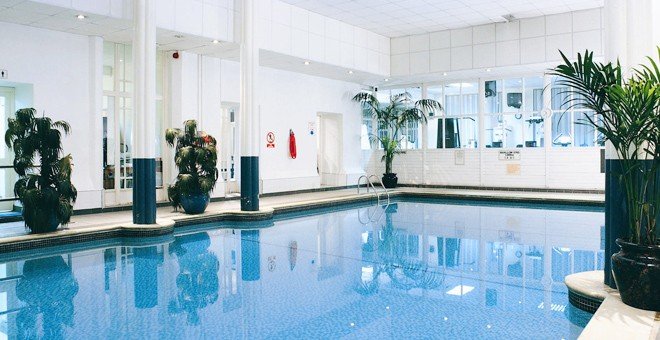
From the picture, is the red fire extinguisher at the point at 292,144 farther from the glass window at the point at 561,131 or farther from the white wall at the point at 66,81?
the glass window at the point at 561,131

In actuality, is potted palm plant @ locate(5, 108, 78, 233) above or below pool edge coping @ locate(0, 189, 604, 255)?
above

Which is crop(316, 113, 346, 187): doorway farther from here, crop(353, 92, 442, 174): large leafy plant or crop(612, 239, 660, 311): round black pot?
crop(612, 239, 660, 311): round black pot

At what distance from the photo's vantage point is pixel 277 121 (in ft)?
40.1

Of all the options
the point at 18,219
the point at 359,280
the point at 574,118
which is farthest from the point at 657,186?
the point at 574,118

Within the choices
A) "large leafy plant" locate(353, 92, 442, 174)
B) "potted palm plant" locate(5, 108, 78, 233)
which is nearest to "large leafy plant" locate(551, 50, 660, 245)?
"potted palm plant" locate(5, 108, 78, 233)

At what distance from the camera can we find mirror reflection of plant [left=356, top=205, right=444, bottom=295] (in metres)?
4.59

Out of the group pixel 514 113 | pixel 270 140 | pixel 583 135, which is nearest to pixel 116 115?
pixel 270 140

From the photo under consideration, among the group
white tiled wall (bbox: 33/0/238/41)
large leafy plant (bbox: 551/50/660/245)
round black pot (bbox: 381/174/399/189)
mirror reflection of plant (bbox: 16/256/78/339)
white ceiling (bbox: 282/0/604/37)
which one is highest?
white ceiling (bbox: 282/0/604/37)

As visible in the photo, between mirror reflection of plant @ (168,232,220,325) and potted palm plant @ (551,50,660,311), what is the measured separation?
2.92 m

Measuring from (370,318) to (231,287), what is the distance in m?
1.47

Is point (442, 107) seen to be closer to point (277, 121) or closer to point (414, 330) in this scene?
point (277, 121)

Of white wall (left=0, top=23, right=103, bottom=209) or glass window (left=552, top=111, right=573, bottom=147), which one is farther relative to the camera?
glass window (left=552, top=111, right=573, bottom=147)

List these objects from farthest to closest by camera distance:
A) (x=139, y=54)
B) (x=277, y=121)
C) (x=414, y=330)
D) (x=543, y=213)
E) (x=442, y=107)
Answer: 1. (x=442, y=107)
2. (x=277, y=121)
3. (x=543, y=213)
4. (x=139, y=54)
5. (x=414, y=330)

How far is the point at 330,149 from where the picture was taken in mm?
14508
